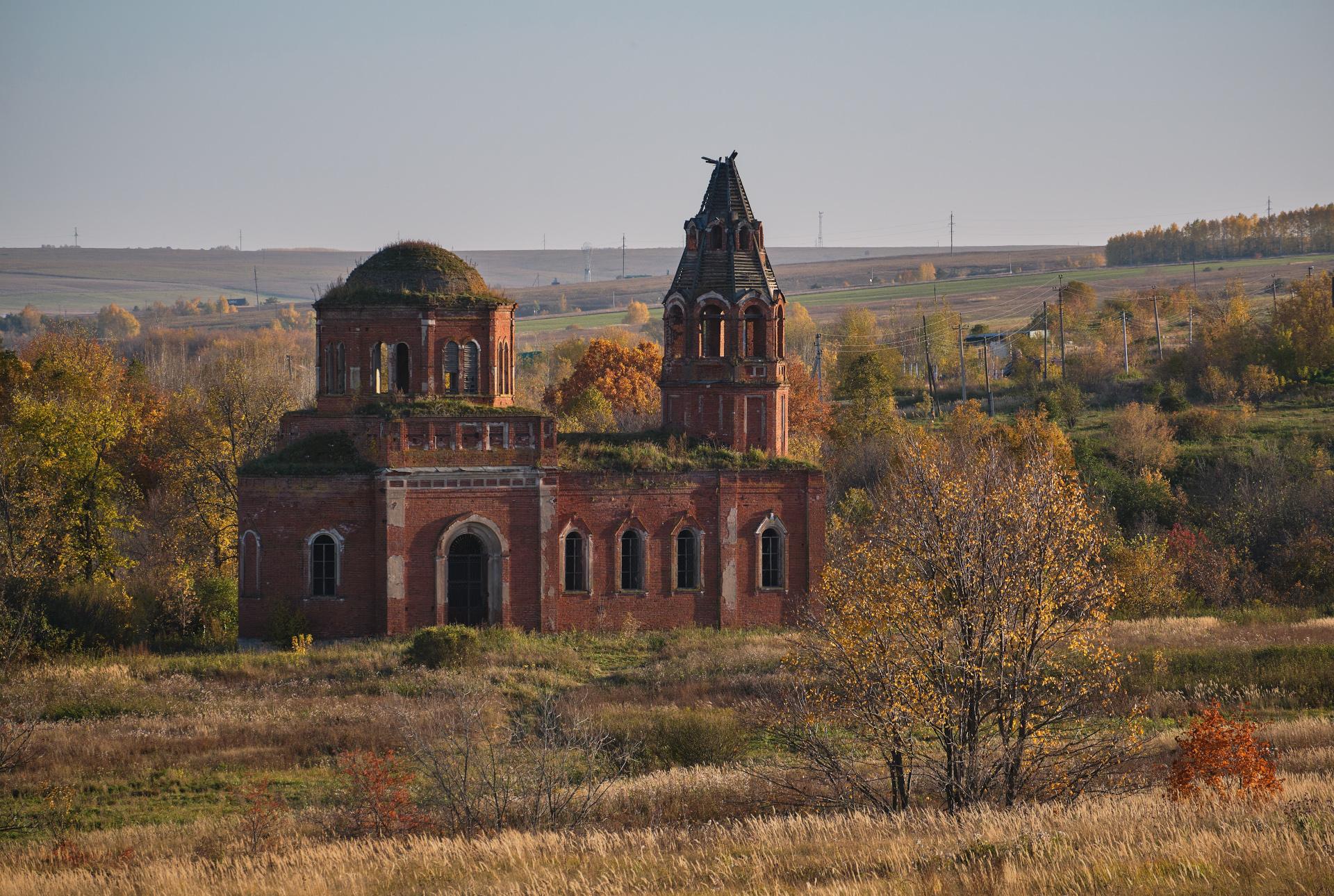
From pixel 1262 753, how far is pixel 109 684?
2216cm

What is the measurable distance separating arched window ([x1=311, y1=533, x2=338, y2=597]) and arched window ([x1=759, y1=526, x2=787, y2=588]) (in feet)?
35.5

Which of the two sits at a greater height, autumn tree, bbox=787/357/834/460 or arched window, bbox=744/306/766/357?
arched window, bbox=744/306/766/357

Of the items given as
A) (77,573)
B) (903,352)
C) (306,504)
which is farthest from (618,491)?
(903,352)

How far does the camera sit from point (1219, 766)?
2003cm

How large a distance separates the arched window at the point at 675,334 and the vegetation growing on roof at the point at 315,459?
949cm

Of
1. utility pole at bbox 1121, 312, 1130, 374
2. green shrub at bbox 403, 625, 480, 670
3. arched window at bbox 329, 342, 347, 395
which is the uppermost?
utility pole at bbox 1121, 312, 1130, 374

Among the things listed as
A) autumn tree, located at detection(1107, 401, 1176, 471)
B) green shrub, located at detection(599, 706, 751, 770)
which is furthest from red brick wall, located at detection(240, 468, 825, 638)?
autumn tree, located at detection(1107, 401, 1176, 471)

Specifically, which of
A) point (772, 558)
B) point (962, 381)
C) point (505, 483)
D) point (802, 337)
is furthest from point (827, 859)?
point (802, 337)

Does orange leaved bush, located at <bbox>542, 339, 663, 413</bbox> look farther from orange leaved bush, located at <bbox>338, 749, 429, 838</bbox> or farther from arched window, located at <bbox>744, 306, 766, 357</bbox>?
orange leaved bush, located at <bbox>338, 749, 429, 838</bbox>

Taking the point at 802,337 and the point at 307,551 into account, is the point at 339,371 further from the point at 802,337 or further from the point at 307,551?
the point at 802,337

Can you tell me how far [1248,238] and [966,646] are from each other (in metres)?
183

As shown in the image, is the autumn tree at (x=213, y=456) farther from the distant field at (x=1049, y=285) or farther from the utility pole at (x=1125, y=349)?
the distant field at (x=1049, y=285)

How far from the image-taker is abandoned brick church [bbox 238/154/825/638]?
3494cm

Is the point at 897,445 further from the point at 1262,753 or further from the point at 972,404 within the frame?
the point at 1262,753
